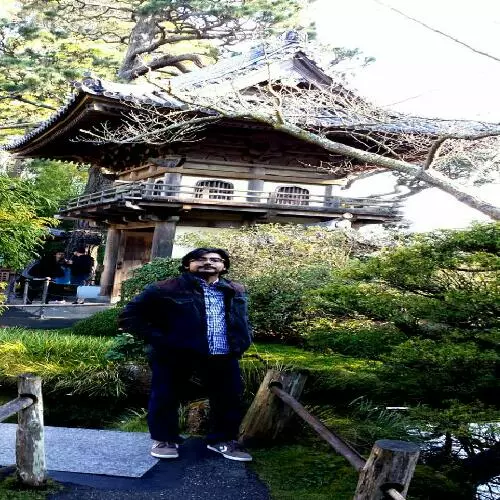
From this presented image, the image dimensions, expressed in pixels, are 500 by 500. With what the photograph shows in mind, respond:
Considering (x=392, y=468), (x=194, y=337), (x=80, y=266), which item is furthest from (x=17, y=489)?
(x=80, y=266)

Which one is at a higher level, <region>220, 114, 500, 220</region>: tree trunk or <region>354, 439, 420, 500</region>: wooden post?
<region>220, 114, 500, 220</region>: tree trunk

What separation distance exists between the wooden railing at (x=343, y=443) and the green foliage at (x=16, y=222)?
5.23m

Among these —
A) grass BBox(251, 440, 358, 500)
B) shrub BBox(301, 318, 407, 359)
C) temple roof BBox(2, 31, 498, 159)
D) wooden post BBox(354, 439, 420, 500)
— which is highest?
temple roof BBox(2, 31, 498, 159)

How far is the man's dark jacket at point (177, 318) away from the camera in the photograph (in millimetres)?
4363

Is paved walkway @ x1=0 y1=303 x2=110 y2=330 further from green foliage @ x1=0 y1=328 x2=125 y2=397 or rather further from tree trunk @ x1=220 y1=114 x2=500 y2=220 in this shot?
tree trunk @ x1=220 y1=114 x2=500 y2=220

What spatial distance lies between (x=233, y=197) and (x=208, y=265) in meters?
11.2

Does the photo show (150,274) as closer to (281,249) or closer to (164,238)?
(281,249)

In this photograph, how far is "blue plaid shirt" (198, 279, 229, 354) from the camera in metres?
4.44

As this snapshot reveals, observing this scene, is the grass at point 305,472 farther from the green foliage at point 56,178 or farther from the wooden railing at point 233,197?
the green foliage at point 56,178

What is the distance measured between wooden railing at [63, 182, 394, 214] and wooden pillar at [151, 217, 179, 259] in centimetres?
81

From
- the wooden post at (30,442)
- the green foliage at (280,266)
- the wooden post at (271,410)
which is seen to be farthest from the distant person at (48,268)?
the wooden post at (30,442)

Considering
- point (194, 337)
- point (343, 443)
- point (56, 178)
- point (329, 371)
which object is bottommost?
point (329, 371)

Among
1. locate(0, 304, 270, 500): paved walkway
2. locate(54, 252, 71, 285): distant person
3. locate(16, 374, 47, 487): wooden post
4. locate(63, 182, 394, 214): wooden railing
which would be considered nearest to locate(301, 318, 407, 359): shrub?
locate(0, 304, 270, 500): paved walkway

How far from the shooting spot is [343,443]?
370 centimetres
